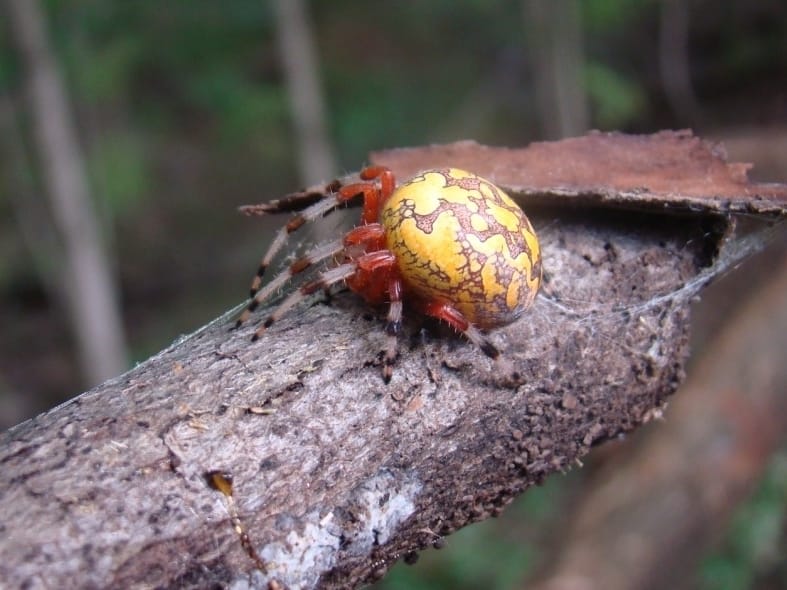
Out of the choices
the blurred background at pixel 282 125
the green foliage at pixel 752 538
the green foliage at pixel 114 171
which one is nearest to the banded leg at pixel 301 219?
the blurred background at pixel 282 125

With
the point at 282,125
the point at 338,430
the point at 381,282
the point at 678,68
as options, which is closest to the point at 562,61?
the point at 282,125

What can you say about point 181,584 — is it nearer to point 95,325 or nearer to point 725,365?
point 725,365

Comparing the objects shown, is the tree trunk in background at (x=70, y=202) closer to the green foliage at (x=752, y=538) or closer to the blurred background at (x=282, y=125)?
the blurred background at (x=282, y=125)

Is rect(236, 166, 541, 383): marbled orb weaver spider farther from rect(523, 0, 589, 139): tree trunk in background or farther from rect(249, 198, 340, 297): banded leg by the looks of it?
rect(523, 0, 589, 139): tree trunk in background

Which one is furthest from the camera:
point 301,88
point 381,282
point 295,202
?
point 301,88

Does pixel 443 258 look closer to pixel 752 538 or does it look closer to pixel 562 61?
pixel 752 538
